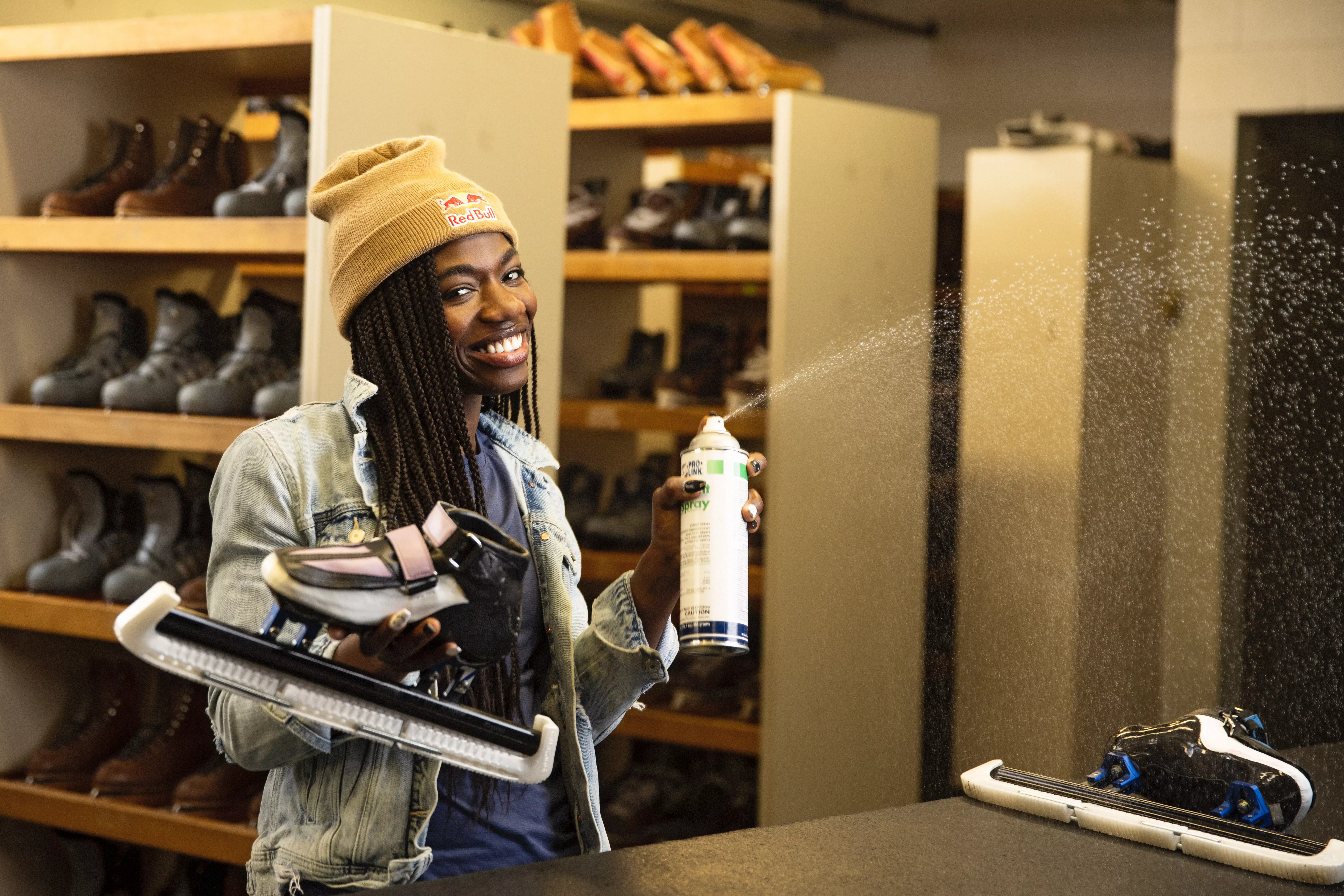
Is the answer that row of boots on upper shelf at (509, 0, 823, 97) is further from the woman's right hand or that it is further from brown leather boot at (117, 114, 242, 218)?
the woman's right hand

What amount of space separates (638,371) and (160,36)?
1.75 m

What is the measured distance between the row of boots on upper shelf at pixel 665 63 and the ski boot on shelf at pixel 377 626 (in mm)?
2941

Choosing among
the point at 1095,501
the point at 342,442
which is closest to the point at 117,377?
the point at 342,442

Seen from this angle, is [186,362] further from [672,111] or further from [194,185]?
[672,111]

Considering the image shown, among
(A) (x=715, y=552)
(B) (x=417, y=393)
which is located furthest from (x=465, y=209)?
(A) (x=715, y=552)

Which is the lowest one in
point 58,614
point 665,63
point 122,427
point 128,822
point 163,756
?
point 128,822

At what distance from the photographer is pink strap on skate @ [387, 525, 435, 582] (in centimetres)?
108

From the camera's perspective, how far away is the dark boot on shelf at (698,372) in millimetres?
3951

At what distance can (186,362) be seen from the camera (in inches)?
119

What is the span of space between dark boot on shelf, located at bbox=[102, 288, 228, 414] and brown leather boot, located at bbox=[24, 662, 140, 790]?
66 centimetres

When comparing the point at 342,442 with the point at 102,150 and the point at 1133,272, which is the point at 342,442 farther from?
the point at 1133,272

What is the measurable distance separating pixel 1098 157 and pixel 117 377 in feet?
8.55

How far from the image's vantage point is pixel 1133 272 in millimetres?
4082

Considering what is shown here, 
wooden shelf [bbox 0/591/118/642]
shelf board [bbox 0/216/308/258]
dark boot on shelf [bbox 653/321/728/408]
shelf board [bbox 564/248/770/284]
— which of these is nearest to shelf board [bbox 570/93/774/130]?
shelf board [bbox 564/248/770/284]
